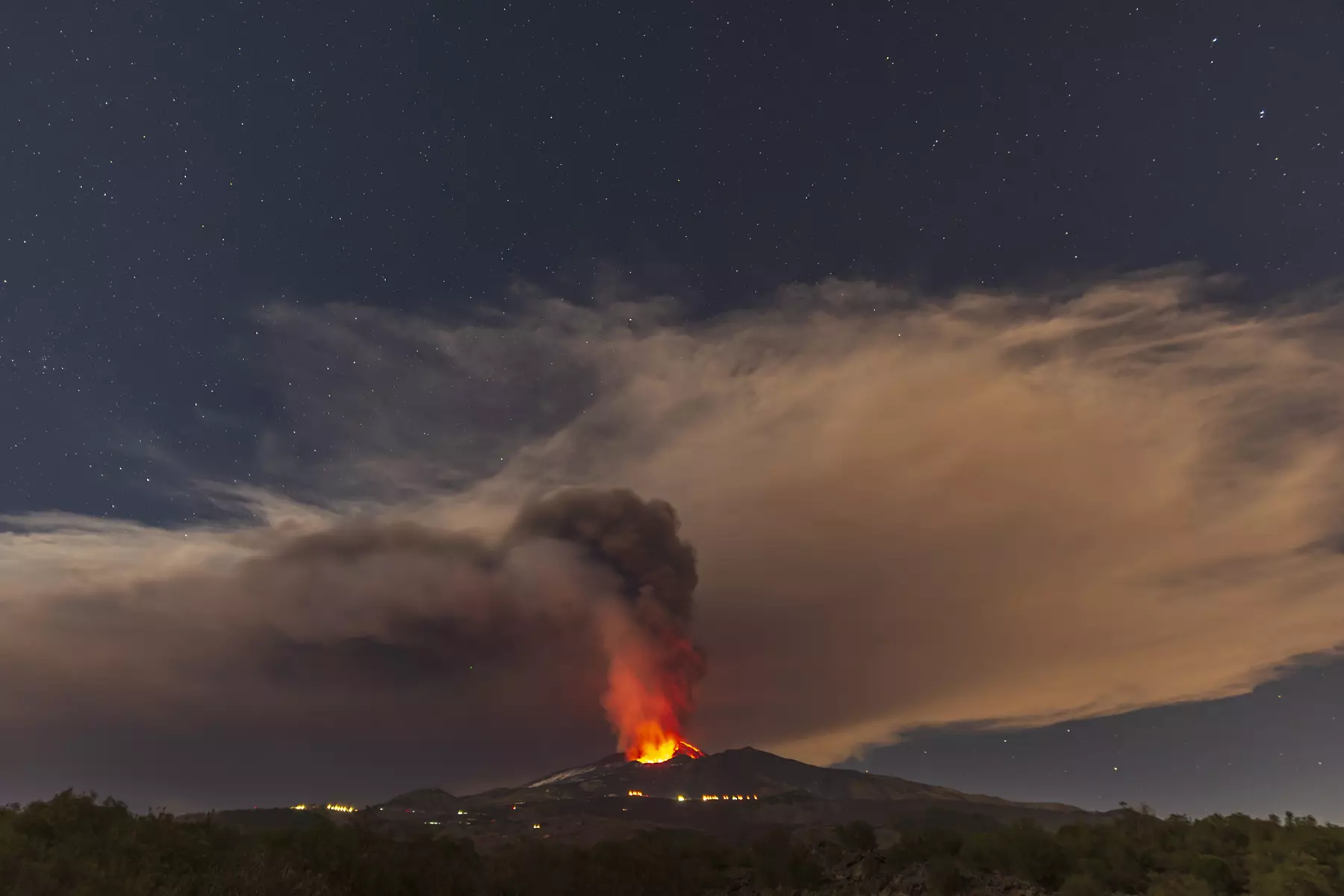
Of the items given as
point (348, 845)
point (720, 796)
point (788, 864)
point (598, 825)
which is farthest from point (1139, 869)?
point (720, 796)

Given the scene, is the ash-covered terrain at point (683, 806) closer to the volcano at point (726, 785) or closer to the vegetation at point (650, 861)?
the volcano at point (726, 785)

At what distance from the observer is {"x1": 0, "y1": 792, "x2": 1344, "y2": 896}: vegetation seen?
18.3 m

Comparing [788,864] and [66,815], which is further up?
[66,815]

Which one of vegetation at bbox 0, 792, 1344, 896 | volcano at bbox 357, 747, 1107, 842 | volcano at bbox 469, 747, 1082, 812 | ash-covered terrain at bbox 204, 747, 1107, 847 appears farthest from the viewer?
volcano at bbox 469, 747, 1082, 812

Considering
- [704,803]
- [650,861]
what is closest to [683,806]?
[704,803]

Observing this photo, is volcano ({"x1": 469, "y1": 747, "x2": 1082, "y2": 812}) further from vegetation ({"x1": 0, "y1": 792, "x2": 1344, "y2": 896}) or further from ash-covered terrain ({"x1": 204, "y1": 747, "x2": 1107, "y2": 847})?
vegetation ({"x1": 0, "y1": 792, "x2": 1344, "y2": 896})

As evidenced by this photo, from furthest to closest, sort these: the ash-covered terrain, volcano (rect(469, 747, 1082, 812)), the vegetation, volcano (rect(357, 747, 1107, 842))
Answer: volcano (rect(469, 747, 1082, 812)), volcano (rect(357, 747, 1107, 842)), the ash-covered terrain, the vegetation

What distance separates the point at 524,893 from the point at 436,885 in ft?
11.9

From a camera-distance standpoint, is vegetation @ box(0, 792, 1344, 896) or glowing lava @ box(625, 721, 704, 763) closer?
vegetation @ box(0, 792, 1344, 896)

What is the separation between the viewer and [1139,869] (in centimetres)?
2214

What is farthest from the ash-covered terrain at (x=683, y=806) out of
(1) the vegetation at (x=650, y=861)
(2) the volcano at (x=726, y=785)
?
(1) the vegetation at (x=650, y=861)

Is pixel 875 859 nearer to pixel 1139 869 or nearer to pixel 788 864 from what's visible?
pixel 788 864

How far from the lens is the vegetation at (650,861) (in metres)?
18.3

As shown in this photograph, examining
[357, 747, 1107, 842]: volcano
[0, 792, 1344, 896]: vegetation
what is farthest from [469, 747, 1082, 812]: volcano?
[0, 792, 1344, 896]: vegetation
